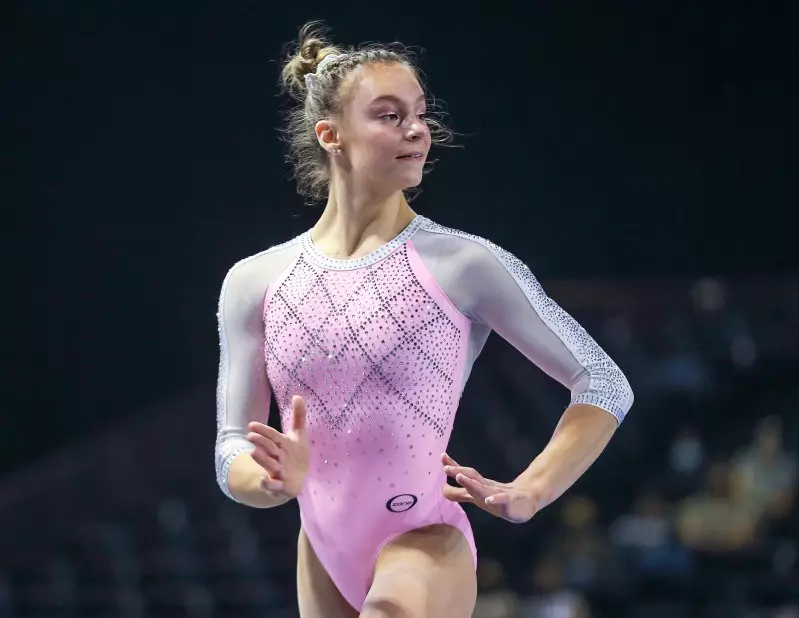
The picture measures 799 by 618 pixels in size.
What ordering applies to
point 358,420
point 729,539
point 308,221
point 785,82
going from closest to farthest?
point 358,420 → point 729,539 → point 308,221 → point 785,82

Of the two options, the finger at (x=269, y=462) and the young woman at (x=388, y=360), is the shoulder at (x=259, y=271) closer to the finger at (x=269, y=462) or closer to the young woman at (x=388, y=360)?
the young woman at (x=388, y=360)

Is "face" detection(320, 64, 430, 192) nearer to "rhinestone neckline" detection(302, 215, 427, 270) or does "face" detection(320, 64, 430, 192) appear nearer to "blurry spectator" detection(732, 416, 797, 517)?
"rhinestone neckline" detection(302, 215, 427, 270)

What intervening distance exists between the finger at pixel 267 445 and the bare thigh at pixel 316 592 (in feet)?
1.18

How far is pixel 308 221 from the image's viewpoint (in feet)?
18.0

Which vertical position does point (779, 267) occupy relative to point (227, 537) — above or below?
above

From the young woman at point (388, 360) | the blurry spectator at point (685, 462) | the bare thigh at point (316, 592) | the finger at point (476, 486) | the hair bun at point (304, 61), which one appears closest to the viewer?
the finger at point (476, 486)

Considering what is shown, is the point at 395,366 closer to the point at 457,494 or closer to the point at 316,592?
the point at 457,494

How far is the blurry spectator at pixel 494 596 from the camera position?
4488 mm

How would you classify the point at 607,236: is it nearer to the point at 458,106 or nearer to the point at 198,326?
the point at 458,106

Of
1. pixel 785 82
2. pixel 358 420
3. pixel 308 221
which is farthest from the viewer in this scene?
pixel 785 82

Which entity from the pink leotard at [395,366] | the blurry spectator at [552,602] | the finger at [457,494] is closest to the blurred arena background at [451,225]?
the blurry spectator at [552,602]

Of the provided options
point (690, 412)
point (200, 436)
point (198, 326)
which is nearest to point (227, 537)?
point (200, 436)

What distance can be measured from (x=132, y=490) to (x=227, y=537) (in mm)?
780

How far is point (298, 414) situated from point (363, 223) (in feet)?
1.39
